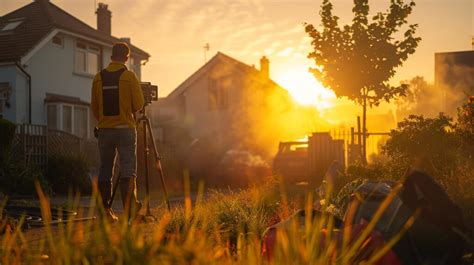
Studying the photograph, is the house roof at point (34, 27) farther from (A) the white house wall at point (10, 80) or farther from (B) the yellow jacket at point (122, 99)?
(B) the yellow jacket at point (122, 99)

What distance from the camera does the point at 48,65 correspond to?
26.1 m

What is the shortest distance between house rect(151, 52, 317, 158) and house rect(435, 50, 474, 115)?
1074cm

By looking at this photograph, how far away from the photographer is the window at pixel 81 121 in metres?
27.6

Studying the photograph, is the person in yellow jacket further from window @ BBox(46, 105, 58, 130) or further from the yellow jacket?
window @ BBox(46, 105, 58, 130)

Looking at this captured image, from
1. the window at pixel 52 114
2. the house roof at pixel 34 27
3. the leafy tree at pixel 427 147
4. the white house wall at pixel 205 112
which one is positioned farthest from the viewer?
the white house wall at pixel 205 112

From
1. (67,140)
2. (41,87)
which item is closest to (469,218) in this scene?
(67,140)

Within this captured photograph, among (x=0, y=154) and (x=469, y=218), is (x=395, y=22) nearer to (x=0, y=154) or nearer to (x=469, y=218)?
(x=0, y=154)

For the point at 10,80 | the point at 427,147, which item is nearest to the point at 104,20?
the point at 10,80

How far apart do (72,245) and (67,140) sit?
55.8ft

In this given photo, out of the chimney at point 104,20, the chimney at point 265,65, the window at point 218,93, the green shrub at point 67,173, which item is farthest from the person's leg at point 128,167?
the chimney at point 265,65

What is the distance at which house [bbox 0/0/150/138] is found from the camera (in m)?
24.5

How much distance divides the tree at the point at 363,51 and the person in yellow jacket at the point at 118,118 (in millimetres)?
12602

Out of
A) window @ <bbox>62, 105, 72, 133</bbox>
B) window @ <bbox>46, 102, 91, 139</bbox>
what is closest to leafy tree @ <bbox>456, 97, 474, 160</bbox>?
window @ <bbox>46, 102, 91, 139</bbox>

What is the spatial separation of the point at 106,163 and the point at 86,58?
2168cm
